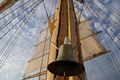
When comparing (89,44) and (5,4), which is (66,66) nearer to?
(5,4)

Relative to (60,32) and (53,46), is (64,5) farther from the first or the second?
(53,46)

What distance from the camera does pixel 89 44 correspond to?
17.1 metres

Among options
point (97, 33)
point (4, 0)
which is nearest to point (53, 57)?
point (4, 0)

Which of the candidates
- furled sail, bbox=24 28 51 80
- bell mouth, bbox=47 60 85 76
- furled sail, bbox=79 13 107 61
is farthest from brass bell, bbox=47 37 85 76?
furled sail, bbox=24 28 51 80

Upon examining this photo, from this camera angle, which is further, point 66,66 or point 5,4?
point 5,4

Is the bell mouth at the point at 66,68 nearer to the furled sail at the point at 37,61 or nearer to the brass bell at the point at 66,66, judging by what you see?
the brass bell at the point at 66,66

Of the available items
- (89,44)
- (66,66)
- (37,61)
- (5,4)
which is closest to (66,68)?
→ (66,66)

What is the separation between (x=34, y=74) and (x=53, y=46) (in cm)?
1274

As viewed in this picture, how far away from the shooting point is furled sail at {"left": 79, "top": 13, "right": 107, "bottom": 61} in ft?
50.9

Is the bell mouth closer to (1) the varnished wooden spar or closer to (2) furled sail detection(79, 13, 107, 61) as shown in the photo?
(1) the varnished wooden spar

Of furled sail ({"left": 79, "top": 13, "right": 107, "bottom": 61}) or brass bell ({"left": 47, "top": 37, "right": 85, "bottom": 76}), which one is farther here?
furled sail ({"left": 79, "top": 13, "right": 107, "bottom": 61})

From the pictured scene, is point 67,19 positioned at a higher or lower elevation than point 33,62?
higher

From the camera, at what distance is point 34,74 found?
17.8 m

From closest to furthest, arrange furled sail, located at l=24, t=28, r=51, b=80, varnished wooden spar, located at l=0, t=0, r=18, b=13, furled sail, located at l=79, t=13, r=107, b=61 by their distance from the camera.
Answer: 1. varnished wooden spar, located at l=0, t=0, r=18, b=13
2. furled sail, located at l=79, t=13, r=107, b=61
3. furled sail, located at l=24, t=28, r=51, b=80
